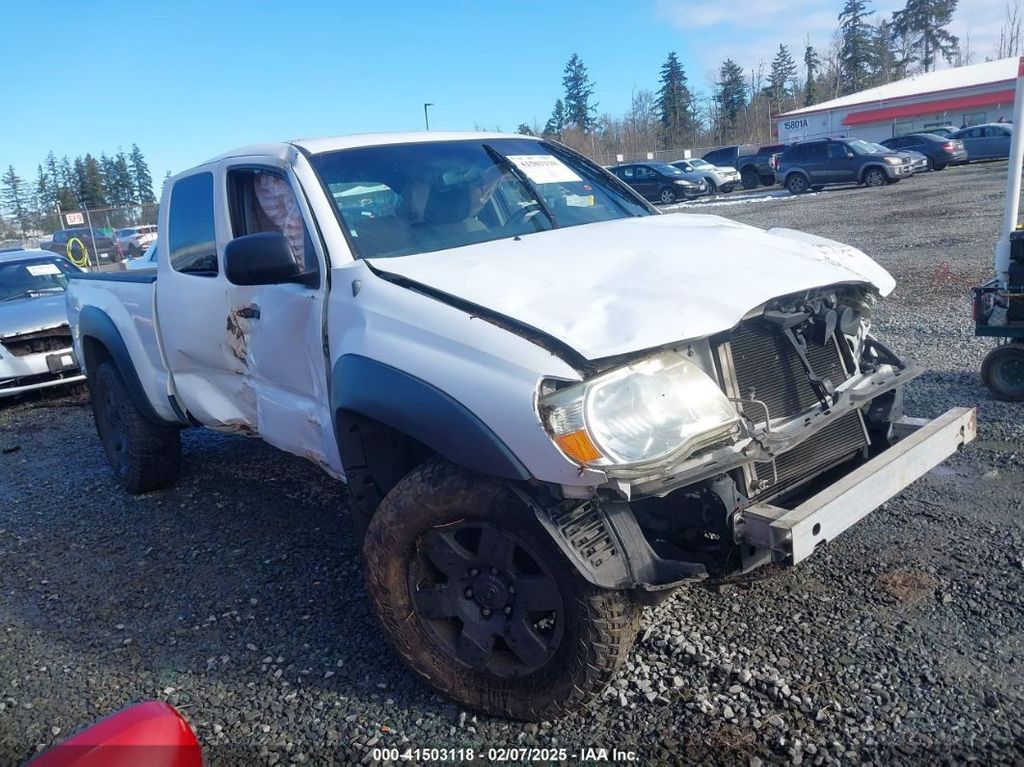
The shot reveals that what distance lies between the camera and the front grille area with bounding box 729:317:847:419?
9.23ft

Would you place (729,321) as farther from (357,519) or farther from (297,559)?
(297,559)

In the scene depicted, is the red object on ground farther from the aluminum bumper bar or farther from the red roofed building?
the red roofed building

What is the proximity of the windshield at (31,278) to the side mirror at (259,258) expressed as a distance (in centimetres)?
756

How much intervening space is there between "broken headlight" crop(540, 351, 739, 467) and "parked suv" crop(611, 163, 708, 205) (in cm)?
2857

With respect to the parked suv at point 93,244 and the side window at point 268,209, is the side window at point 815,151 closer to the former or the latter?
the parked suv at point 93,244

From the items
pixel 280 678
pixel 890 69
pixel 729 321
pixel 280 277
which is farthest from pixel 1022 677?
pixel 890 69

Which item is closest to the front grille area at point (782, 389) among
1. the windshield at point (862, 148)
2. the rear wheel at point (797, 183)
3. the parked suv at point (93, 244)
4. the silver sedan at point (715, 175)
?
the windshield at point (862, 148)

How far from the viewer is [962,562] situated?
11.8ft

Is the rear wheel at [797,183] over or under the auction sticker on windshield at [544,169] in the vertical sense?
under

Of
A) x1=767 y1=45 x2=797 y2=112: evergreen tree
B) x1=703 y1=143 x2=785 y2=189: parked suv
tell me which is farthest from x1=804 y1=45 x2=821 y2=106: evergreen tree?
x1=703 y1=143 x2=785 y2=189: parked suv

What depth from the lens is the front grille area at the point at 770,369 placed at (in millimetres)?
2814

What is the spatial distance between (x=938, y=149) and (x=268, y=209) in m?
31.9

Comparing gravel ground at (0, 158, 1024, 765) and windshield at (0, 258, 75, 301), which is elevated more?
windshield at (0, 258, 75, 301)

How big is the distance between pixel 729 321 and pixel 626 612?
0.97 m
